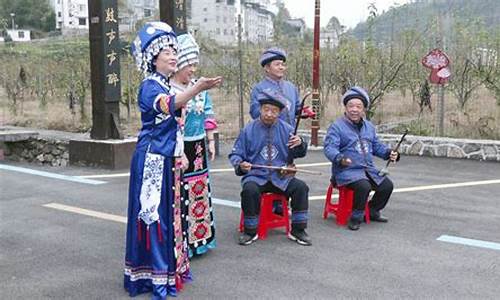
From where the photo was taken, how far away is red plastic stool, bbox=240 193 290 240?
442 centimetres

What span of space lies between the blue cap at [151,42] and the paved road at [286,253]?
139cm

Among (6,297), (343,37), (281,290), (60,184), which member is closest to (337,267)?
(281,290)

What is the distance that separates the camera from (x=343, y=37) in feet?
39.9

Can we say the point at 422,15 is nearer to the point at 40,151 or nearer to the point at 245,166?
the point at 40,151

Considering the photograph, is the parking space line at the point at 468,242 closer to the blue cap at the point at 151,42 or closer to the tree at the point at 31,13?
the blue cap at the point at 151,42

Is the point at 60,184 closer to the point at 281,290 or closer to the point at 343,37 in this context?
the point at 281,290

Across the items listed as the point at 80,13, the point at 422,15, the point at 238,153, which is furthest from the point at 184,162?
the point at 80,13

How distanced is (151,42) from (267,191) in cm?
163

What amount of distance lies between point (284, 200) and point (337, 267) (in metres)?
0.80

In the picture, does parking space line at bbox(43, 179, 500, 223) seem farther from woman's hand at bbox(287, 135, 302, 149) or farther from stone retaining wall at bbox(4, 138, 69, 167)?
stone retaining wall at bbox(4, 138, 69, 167)

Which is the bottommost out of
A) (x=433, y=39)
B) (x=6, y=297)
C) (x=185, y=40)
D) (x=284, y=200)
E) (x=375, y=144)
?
(x=6, y=297)

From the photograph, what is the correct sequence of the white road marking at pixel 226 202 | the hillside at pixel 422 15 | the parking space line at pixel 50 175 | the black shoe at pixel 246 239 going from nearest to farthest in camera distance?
the black shoe at pixel 246 239
the white road marking at pixel 226 202
the parking space line at pixel 50 175
the hillside at pixel 422 15

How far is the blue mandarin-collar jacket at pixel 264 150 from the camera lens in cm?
432

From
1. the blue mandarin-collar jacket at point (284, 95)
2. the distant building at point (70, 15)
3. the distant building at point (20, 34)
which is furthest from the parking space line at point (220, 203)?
the distant building at point (20, 34)
